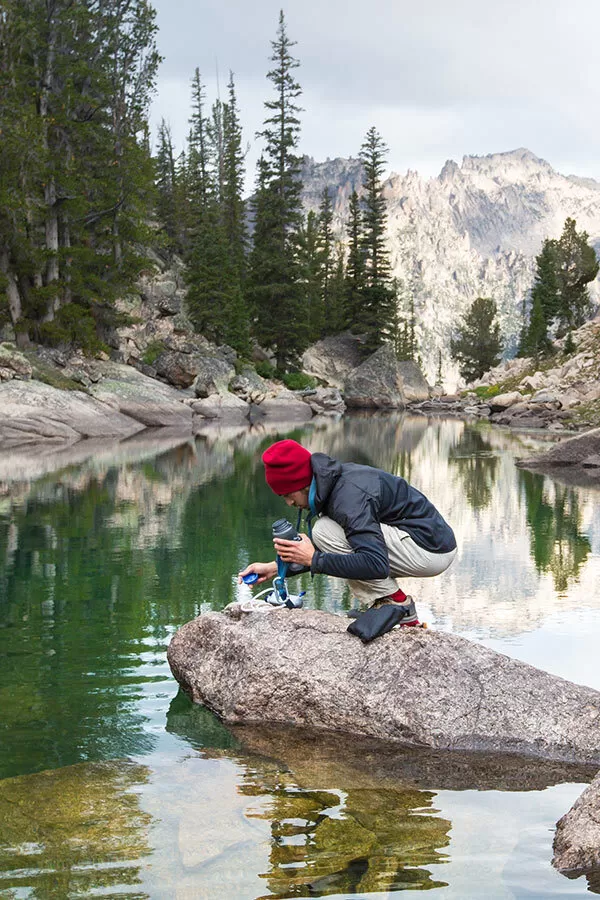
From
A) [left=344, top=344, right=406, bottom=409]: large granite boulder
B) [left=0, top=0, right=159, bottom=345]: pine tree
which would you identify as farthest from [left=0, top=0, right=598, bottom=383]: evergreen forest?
[left=344, top=344, right=406, bottom=409]: large granite boulder

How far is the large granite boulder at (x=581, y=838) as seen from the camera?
4340mm

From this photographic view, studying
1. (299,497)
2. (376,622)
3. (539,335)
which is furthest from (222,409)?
(376,622)

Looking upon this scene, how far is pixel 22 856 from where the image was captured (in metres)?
4.37

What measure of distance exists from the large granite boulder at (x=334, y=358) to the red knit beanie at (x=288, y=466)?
67445 millimetres

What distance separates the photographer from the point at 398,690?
610 centimetres

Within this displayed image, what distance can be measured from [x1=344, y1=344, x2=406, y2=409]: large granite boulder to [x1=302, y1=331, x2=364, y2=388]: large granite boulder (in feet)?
4.04

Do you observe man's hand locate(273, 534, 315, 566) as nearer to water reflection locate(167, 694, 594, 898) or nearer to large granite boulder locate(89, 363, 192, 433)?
water reflection locate(167, 694, 594, 898)

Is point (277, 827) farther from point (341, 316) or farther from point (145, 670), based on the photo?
point (341, 316)

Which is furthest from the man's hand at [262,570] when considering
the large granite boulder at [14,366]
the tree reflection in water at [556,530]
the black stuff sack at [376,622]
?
the large granite boulder at [14,366]

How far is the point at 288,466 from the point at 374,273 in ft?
249

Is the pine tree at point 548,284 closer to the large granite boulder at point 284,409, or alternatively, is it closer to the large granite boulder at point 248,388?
the large granite boulder at point 284,409

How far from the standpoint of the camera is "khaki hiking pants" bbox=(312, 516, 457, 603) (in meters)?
6.26

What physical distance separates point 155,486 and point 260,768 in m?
15.3

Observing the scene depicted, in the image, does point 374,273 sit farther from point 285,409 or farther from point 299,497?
point 299,497
